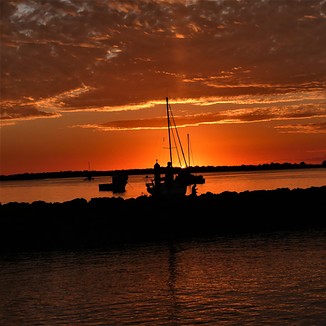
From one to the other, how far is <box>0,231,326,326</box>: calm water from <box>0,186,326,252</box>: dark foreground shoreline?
4008mm

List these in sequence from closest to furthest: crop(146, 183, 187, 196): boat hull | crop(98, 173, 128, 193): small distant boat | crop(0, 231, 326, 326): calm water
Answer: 1. crop(0, 231, 326, 326): calm water
2. crop(146, 183, 187, 196): boat hull
3. crop(98, 173, 128, 193): small distant boat

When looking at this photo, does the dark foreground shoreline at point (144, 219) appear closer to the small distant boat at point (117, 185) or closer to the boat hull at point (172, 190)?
the boat hull at point (172, 190)

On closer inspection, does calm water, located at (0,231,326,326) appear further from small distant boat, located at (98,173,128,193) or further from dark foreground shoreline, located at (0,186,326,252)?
small distant boat, located at (98,173,128,193)

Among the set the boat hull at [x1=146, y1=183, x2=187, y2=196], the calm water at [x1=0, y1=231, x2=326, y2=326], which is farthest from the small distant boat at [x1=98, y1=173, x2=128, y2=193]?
the calm water at [x1=0, y1=231, x2=326, y2=326]

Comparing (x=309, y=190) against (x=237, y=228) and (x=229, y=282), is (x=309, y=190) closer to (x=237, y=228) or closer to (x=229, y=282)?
(x=237, y=228)

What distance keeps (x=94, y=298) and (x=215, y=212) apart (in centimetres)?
1941

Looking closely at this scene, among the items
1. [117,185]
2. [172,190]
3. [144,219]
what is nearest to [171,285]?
[144,219]

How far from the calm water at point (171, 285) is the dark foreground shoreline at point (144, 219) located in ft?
13.1

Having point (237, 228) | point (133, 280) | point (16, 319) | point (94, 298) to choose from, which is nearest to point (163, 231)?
point (237, 228)

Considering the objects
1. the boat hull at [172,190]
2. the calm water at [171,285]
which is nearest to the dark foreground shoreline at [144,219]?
the calm water at [171,285]

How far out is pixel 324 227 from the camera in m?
31.5

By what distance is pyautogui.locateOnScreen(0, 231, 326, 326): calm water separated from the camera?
14086mm

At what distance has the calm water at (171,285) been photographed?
14.1 m

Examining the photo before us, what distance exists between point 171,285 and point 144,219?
15.4 meters
